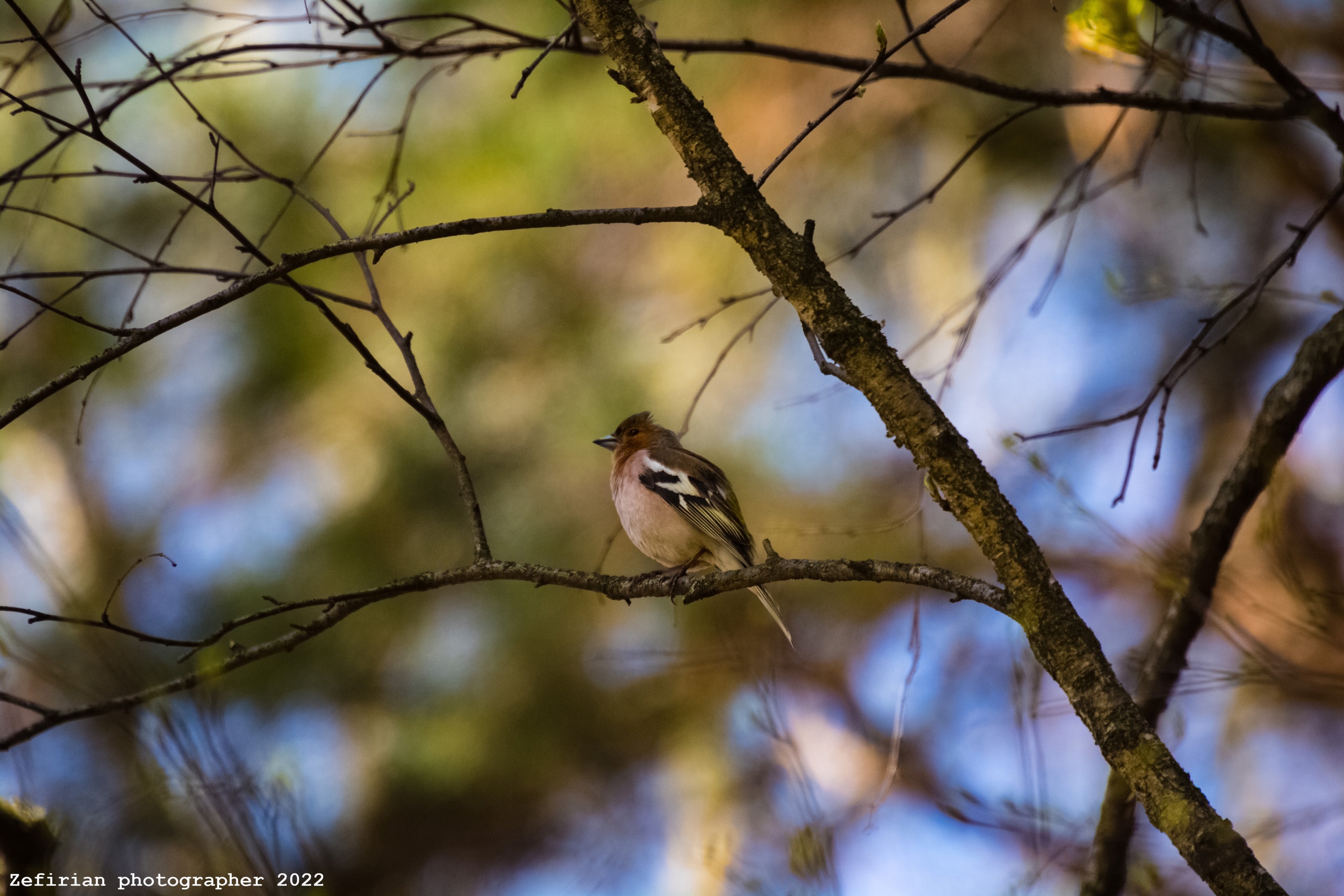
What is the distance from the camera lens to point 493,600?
737 cm

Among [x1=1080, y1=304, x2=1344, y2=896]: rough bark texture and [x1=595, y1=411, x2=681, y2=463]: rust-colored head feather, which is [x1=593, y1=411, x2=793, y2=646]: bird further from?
[x1=1080, y1=304, x2=1344, y2=896]: rough bark texture

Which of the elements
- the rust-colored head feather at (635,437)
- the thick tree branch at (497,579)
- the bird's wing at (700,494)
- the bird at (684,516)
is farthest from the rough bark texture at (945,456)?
the rust-colored head feather at (635,437)

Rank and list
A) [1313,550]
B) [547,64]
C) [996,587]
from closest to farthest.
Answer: [996,587] → [1313,550] → [547,64]

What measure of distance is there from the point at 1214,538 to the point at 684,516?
2548 mm

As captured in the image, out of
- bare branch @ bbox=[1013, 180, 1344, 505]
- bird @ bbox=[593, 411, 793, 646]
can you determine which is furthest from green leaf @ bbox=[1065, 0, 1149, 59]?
bird @ bbox=[593, 411, 793, 646]

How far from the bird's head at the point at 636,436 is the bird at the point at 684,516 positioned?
45 cm

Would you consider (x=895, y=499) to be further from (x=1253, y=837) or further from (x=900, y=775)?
(x=1253, y=837)

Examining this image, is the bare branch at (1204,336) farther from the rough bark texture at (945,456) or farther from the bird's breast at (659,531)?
the bird's breast at (659,531)

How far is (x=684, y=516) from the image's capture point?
5496 millimetres

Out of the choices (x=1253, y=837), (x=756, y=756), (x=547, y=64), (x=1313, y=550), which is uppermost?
(x=547, y=64)

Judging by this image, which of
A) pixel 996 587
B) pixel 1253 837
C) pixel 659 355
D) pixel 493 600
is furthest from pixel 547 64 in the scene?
pixel 1253 837

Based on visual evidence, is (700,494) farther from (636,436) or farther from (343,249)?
(343,249)

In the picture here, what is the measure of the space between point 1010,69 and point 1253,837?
19.5 feet

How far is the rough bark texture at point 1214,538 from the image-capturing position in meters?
3.42
